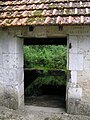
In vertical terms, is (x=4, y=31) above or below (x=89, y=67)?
above

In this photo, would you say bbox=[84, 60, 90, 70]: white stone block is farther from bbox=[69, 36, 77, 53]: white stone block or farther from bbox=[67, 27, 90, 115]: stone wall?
bbox=[69, 36, 77, 53]: white stone block

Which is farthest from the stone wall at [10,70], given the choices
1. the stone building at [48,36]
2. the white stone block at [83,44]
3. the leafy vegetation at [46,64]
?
the leafy vegetation at [46,64]

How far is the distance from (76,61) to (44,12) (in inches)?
53.1

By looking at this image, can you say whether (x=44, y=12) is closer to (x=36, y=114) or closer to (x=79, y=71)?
(x=79, y=71)

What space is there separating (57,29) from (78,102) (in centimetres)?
178

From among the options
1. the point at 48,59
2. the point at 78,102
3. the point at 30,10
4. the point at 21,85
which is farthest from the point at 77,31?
the point at 48,59

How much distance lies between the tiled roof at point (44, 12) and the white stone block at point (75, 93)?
63.0 inches

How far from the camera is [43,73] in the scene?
9.66m

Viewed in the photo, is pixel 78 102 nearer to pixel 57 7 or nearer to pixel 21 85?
pixel 21 85

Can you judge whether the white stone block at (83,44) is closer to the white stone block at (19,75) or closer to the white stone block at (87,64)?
the white stone block at (87,64)

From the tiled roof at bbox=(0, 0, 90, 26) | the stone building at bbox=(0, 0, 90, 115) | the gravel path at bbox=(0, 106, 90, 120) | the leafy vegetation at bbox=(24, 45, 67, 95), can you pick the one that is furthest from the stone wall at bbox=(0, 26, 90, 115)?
the leafy vegetation at bbox=(24, 45, 67, 95)

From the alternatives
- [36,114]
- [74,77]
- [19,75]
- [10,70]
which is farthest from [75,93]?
[10,70]

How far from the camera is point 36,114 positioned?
18.3 feet

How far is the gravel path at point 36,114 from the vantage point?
5316mm
